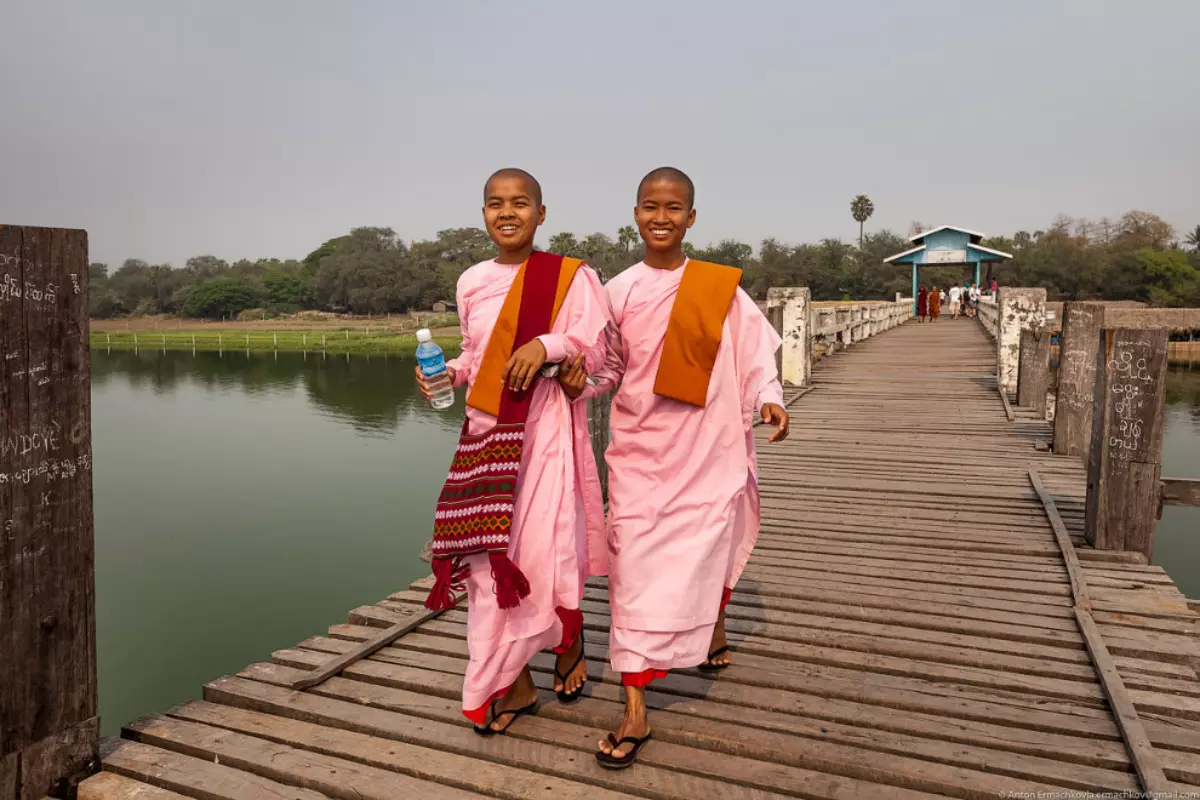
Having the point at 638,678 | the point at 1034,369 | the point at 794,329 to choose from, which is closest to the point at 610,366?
the point at 638,678

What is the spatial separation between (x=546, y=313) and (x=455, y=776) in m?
1.34

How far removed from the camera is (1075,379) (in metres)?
6.34

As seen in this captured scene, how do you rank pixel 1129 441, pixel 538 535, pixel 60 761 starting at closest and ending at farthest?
1. pixel 60 761
2. pixel 538 535
3. pixel 1129 441

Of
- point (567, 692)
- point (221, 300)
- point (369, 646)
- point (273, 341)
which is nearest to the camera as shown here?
point (567, 692)

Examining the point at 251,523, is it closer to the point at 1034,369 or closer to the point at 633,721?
the point at 1034,369

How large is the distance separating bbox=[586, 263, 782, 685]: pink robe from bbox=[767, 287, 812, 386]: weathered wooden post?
23.6 ft

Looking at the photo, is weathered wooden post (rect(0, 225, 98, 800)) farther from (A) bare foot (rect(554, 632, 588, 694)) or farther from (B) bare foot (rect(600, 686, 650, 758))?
(B) bare foot (rect(600, 686, 650, 758))

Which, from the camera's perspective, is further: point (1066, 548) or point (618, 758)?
point (1066, 548)

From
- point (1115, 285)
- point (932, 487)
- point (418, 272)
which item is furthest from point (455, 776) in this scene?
Result: point (418, 272)

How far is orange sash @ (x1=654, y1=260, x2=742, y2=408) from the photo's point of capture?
268 centimetres

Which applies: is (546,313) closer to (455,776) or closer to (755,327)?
(755,327)

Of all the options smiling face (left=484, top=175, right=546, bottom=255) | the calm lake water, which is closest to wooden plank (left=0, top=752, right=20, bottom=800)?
smiling face (left=484, top=175, right=546, bottom=255)

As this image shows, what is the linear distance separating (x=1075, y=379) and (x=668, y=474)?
4931 millimetres

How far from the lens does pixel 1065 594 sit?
12.1 ft
